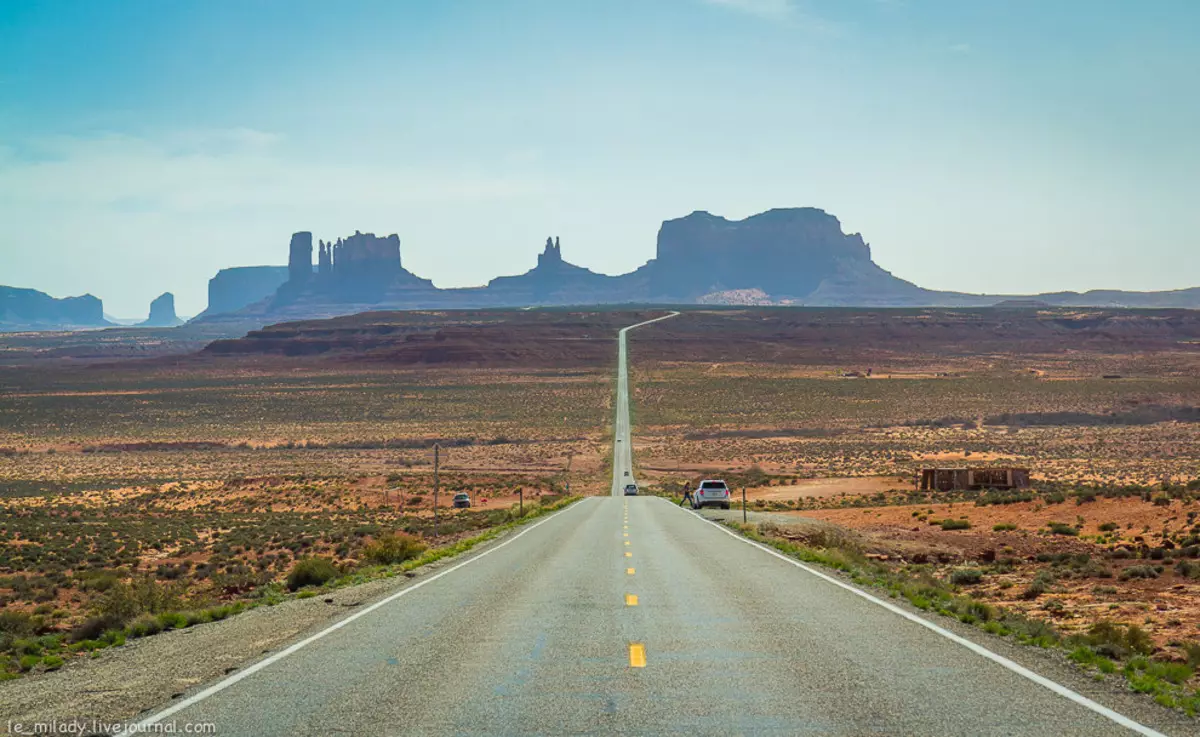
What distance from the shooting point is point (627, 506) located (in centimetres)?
4122

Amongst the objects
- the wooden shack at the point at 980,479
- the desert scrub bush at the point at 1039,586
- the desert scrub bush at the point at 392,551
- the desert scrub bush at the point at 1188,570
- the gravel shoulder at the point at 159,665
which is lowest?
the wooden shack at the point at 980,479

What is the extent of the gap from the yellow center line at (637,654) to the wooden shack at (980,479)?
1449 inches

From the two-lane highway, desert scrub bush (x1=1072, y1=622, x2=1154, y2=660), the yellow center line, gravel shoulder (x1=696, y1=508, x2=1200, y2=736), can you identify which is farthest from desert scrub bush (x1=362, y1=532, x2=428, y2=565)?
the two-lane highway

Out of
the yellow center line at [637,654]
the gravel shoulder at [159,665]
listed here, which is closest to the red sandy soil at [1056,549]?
the yellow center line at [637,654]

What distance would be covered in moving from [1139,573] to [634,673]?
1302 cm

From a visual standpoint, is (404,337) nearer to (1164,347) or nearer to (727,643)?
(1164,347)

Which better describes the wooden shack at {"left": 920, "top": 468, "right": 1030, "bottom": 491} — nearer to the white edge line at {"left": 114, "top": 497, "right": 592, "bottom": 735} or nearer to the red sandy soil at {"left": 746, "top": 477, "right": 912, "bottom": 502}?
the red sandy soil at {"left": 746, "top": 477, "right": 912, "bottom": 502}

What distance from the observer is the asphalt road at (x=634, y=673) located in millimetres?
7250

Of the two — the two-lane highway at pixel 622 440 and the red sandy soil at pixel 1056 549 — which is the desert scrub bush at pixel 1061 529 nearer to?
the red sandy soil at pixel 1056 549

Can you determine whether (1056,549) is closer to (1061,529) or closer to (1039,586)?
(1061,529)

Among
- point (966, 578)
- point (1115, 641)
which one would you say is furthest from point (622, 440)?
point (1115, 641)

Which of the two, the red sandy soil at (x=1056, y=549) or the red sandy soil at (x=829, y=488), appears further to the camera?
the red sandy soil at (x=829, y=488)

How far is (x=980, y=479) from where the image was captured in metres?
44.0

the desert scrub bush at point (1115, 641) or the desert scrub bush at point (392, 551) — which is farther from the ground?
the desert scrub bush at point (1115, 641)
